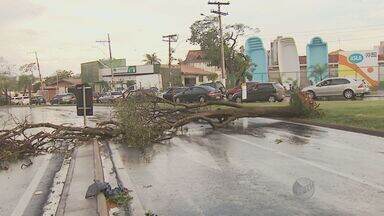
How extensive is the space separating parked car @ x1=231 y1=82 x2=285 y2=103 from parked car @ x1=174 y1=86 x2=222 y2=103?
1.97 metres

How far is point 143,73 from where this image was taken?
8444 centimetres

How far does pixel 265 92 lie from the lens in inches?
1422

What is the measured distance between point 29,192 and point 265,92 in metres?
28.3

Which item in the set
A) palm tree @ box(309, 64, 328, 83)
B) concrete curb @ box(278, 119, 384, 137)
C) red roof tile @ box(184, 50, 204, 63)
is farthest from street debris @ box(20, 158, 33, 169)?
red roof tile @ box(184, 50, 204, 63)

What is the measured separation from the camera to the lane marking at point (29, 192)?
7778 mm

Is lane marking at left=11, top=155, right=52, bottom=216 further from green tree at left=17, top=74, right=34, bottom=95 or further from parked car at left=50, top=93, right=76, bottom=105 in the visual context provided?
Answer: green tree at left=17, top=74, right=34, bottom=95

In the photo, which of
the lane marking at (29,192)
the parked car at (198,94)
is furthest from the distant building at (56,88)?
the lane marking at (29,192)

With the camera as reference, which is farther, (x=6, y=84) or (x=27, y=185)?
(x=6, y=84)

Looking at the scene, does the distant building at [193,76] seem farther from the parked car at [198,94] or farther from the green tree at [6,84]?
the parked car at [198,94]

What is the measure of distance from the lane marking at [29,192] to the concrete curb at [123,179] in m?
1.56

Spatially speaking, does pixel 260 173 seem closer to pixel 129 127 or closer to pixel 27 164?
pixel 27 164

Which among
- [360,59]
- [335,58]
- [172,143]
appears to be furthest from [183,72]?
[172,143]

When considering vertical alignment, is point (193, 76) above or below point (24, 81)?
below

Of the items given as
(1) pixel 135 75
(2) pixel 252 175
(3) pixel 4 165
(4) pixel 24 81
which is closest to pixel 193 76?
(1) pixel 135 75
